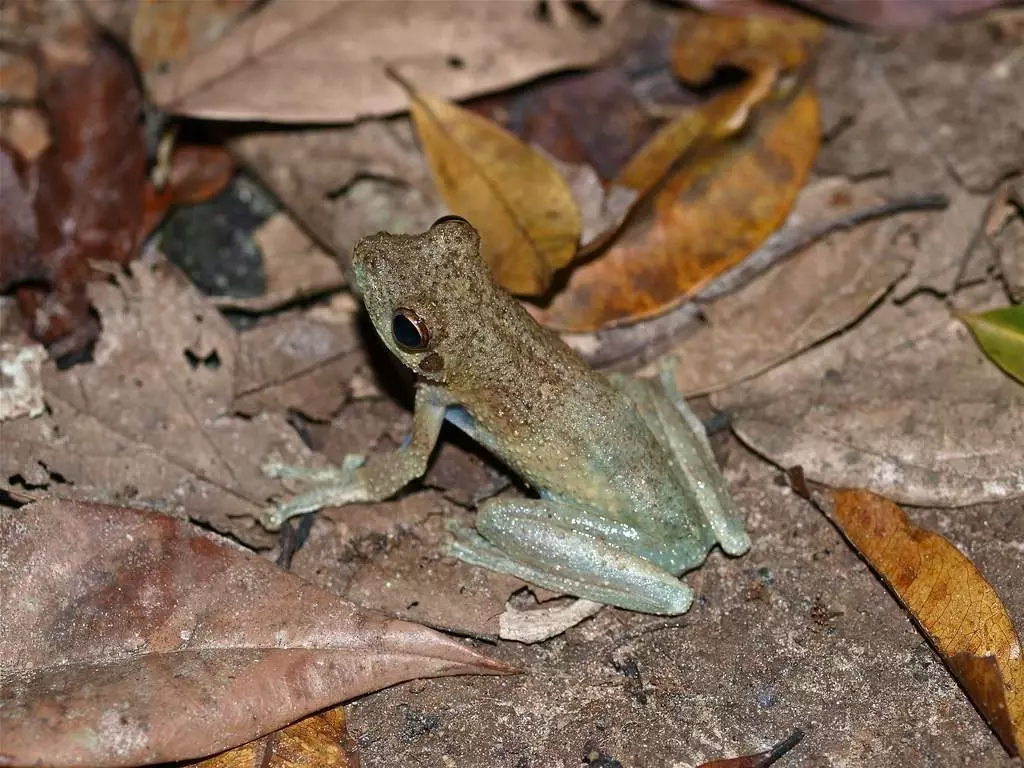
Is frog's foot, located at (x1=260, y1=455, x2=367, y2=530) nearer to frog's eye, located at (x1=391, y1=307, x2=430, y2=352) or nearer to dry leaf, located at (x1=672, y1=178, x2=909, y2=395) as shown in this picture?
frog's eye, located at (x1=391, y1=307, x2=430, y2=352)

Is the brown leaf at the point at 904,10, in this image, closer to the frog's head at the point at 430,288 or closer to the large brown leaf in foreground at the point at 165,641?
the frog's head at the point at 430,288

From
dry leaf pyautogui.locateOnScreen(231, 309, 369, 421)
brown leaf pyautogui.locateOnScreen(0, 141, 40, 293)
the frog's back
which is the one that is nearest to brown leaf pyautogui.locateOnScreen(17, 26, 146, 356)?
brown leaf pyautogui.locateOnScreen(0, 141, 40, 293)

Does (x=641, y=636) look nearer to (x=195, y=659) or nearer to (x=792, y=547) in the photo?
(x=792, y=547)

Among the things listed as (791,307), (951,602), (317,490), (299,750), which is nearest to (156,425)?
(317,490)

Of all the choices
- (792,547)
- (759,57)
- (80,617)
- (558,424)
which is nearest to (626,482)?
(558,424)

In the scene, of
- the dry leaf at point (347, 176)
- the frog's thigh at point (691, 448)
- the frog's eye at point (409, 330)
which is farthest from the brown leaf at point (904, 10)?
the frog's eye at point (409, 330)

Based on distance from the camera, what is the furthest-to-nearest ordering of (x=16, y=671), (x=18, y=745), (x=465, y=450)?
(x=465, y=450)
(x=16, y=671)
(x=18, y=745)
